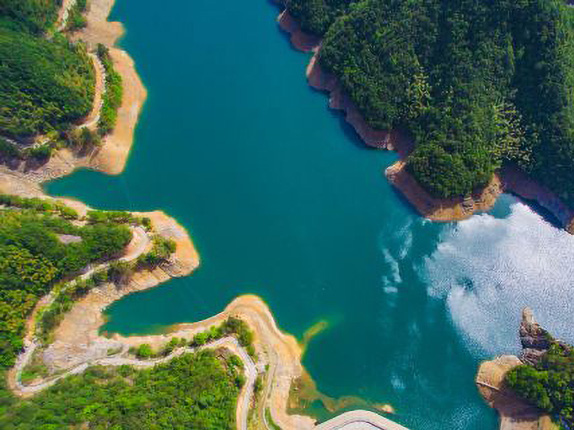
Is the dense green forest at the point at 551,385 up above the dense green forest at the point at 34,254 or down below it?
above

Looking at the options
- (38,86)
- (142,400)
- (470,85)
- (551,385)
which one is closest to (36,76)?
(38,86)

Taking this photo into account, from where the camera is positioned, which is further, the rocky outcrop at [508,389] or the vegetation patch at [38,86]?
the vegetation patch at [38,86]

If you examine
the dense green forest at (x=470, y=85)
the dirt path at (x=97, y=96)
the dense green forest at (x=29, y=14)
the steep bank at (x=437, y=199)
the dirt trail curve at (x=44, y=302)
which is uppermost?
the dense green forest at (x=470, y=85)

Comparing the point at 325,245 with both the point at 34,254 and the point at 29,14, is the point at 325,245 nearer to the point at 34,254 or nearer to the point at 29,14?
the point at 34,254

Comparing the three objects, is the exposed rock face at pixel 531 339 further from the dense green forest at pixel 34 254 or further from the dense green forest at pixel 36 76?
the dense green forest at pixel 36 76

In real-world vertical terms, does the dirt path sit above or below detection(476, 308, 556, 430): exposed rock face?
below

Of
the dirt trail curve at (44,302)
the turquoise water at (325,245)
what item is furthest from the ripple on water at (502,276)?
the dirt trail curve at (44,302)

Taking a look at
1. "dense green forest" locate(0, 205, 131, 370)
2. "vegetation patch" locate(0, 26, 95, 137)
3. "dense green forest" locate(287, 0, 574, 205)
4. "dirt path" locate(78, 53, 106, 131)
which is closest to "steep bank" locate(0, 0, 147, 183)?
"dirt path" locate(78, 53, 106, 131)

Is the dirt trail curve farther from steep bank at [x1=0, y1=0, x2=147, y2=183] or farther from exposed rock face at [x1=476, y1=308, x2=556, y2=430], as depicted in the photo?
exposed rock face at [x1=476, y1=308, x2=556, y2=430]
